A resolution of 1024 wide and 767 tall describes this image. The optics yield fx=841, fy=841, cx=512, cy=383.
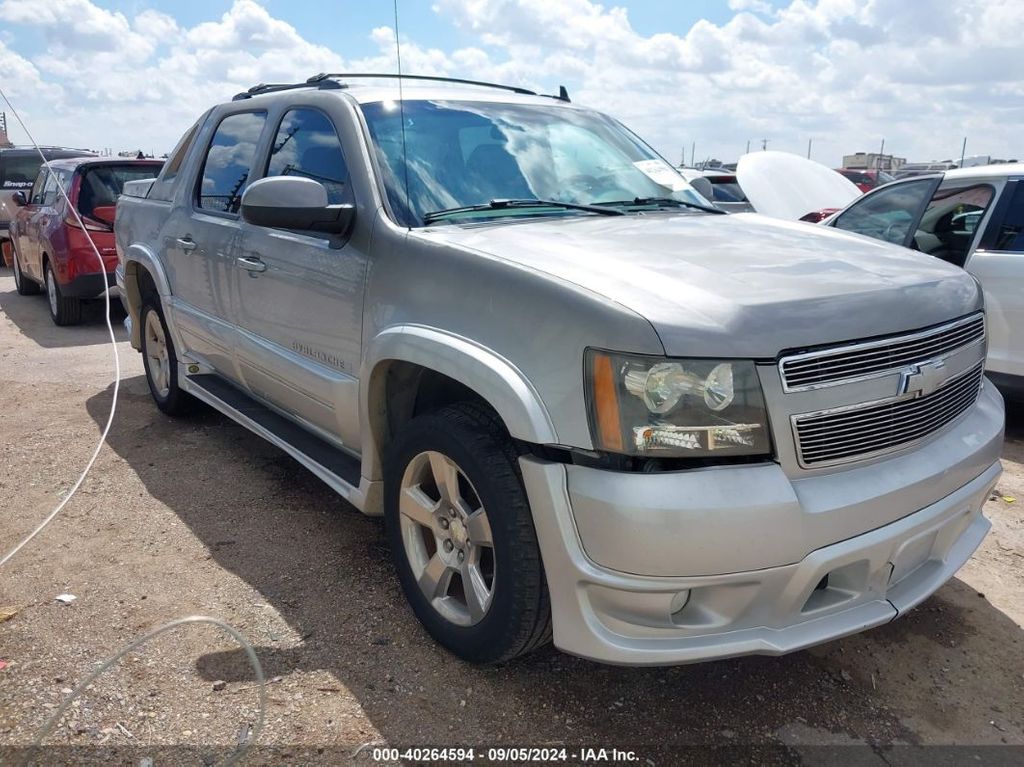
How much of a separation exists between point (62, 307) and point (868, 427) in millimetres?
8423

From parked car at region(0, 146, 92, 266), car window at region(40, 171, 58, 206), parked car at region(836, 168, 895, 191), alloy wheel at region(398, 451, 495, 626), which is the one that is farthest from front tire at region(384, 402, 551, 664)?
parked car at region(836, 168, 895, 191)

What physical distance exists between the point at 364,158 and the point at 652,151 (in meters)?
1.50

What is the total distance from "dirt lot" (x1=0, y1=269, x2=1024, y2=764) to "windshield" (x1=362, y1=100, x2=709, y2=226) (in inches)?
58.7

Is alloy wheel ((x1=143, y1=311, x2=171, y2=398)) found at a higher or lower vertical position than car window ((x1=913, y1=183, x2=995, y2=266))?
lower

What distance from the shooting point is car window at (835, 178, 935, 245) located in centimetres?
569

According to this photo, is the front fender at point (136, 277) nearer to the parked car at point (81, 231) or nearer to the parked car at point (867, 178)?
the parked car at point (81, 231)

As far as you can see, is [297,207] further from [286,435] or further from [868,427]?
[868,427]

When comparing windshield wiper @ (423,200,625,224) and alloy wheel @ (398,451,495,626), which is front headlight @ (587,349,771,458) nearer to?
alloy wheel @ (398,451,495,626)

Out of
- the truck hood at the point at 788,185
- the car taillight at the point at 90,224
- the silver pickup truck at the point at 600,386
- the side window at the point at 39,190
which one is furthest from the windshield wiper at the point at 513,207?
the side window at the point at 39,190

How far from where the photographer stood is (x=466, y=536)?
2.62 metres

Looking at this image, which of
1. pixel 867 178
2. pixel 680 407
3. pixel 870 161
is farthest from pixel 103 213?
pixel 870 161

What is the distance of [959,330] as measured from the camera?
2600mm

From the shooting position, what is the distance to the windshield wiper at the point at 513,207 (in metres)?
2.97

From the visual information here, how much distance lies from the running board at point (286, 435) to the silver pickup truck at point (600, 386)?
0.03 m
